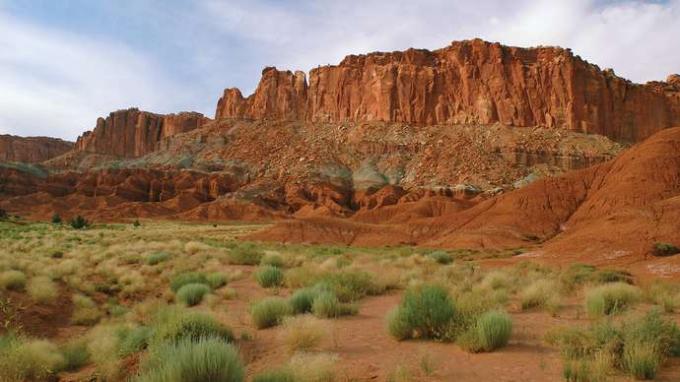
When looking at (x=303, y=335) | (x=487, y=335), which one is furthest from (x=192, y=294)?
(x=487, y=335)

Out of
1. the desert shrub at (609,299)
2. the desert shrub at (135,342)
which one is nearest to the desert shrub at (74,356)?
the desert shrub at (135,342)

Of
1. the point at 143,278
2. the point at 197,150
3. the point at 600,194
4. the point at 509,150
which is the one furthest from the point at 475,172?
the point at 143,278

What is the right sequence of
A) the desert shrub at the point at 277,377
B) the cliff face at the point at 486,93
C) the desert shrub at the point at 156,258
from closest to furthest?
the desert shrub at the point at 277,377 → the desert shrub at the point at 156,258 → the cliff face at the point at 486,93

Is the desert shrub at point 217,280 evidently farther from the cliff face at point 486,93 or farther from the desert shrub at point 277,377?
the cliff face at point 486,93

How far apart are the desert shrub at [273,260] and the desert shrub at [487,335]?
13.1 metres

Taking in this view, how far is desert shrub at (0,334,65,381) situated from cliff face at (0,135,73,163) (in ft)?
635

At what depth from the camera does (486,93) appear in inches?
4097

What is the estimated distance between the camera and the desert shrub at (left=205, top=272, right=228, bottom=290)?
15.2m

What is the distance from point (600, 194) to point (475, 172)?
41158 mm

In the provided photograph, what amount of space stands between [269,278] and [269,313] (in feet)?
18.4

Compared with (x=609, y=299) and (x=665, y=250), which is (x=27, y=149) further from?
(x=609, y=299)

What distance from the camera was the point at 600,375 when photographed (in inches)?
228

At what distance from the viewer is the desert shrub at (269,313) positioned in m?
9.43

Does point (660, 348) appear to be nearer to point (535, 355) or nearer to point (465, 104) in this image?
point (535, 355)
